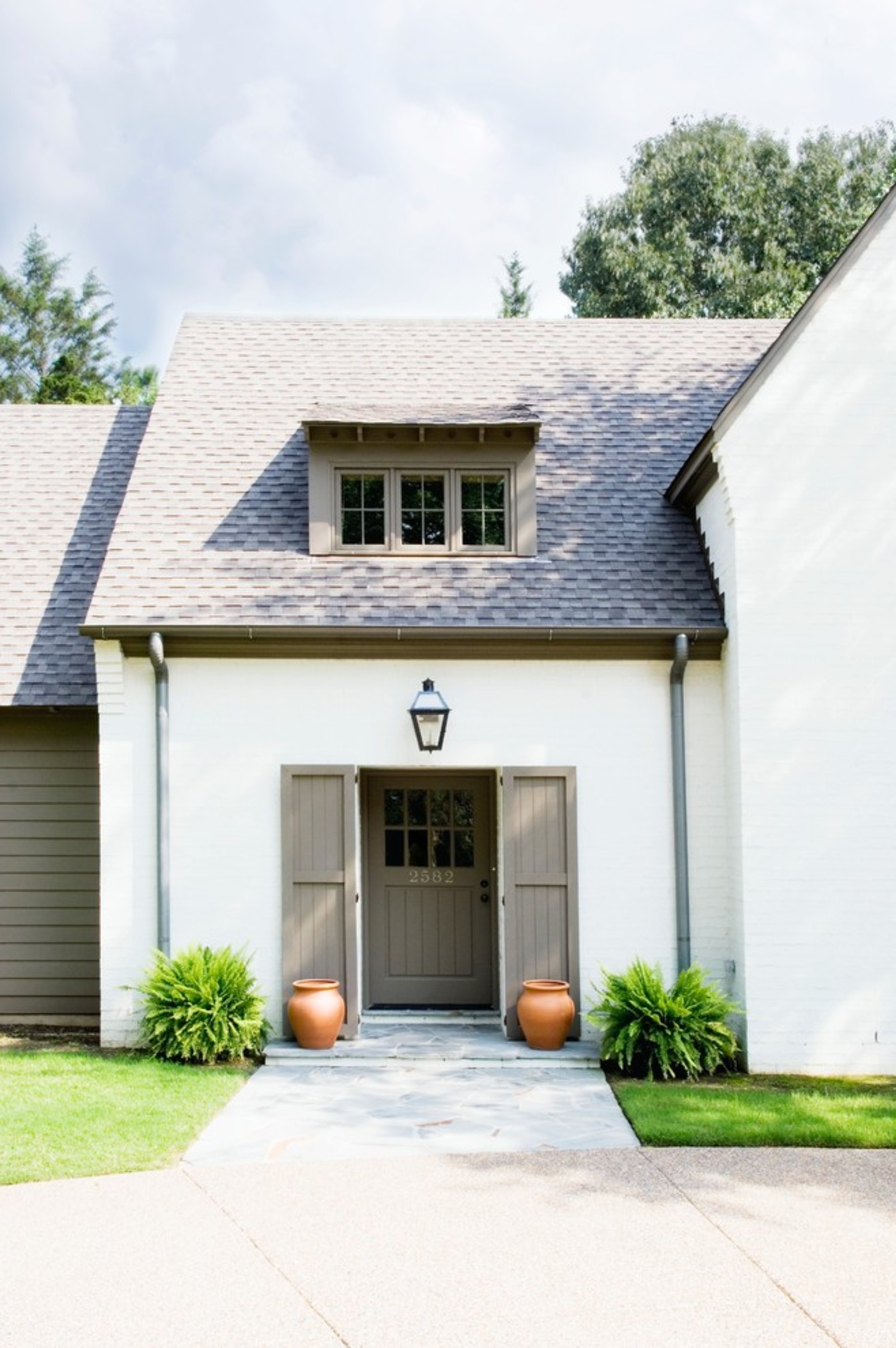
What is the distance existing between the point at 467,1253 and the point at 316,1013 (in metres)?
4.35

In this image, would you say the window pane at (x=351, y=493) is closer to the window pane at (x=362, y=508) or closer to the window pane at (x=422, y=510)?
the window pane at (x=362, y=508)

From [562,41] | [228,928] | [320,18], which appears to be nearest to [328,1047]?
[228,928]

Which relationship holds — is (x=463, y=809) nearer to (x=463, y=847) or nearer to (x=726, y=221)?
(x=463, y=847)

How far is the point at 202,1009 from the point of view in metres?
9.55

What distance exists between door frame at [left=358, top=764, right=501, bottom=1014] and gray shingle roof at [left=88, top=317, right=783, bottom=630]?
177cm

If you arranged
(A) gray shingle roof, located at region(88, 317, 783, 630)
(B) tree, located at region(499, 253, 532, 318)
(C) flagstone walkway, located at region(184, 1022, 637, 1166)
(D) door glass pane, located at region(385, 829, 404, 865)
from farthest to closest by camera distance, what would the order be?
1. (B) tree, located at region(499, 253, 532, 318)
2. (D) door glass pane, located at region(385, 829, 404, 865)
3. (A) gray shingle roof, located at region(88, 317, 783, 630)
4. (C) flagstone walkway, located at region(184, 1022, 637, 1166)

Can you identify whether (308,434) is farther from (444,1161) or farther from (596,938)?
(444,1161)

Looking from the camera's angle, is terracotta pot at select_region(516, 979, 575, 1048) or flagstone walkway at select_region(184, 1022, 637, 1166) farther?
terracotta pot at select_region(516, 979, 575, 1048)

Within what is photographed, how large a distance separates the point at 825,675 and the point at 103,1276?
7.17 m

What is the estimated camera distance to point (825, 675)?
394 inches

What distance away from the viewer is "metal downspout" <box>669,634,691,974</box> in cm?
1029

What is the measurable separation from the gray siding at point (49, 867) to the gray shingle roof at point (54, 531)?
1.29ft

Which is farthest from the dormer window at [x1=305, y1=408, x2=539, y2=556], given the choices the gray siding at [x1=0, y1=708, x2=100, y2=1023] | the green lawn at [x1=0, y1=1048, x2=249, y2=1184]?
the green lawn at [x1=0, y1=1048, x2=249, y2=1184]

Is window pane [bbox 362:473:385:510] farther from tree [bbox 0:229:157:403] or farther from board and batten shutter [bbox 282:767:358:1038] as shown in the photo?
tree [bbox 0:229:157:403]
